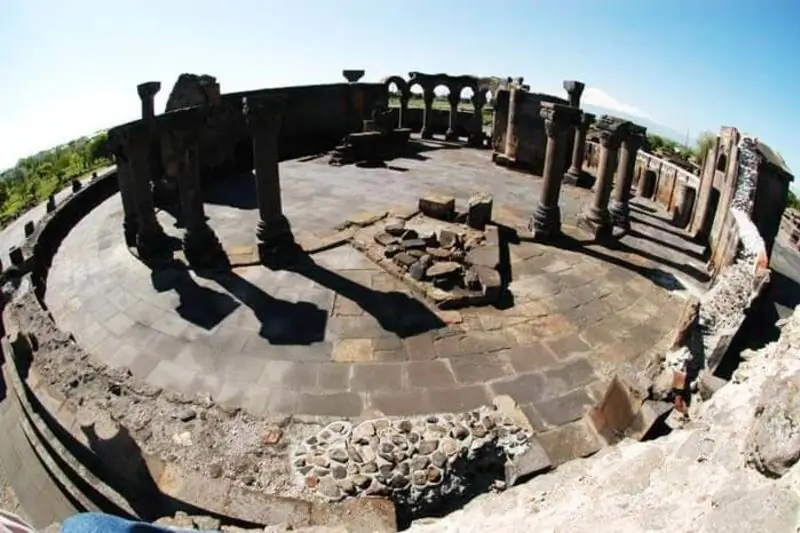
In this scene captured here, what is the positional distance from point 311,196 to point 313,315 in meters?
6.77

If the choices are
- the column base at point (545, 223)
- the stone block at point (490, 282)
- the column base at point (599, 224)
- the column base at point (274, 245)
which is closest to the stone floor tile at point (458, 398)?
the stone block at point (490, 282)

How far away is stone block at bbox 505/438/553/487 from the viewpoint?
5.90 m

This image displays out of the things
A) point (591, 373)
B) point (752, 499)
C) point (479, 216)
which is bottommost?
point (591, 373)

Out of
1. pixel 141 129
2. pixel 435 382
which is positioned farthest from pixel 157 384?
pixel 141 129

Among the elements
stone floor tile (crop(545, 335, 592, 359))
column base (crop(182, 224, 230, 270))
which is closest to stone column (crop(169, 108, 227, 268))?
column base (crop(182, 224, 230, 270))

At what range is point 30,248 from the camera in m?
11.7

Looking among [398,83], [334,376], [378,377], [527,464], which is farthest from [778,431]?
[398,83]

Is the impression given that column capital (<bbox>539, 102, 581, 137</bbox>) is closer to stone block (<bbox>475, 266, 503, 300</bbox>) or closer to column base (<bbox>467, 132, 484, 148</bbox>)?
stone block (<bbox>475, 266, 503, 300</bbox>)

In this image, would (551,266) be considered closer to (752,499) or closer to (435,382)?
(435,382)

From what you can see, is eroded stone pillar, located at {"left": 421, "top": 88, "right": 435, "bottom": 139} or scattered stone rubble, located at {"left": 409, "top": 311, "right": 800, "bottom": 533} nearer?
scattered stone rubble, located at {"left": 409, "top": 311, "right": 800, "bottom": 533}

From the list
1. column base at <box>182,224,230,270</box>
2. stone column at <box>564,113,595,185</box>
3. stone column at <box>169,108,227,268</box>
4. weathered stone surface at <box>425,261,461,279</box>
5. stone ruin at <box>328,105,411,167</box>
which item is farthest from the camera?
stone ruin at <box>328,105,411,167</box>

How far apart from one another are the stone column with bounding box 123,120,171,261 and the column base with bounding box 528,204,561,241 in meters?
8.42

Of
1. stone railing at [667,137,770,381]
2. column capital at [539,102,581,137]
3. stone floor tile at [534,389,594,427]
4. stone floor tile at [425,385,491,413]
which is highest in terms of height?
column capital at [539,102,581,137]

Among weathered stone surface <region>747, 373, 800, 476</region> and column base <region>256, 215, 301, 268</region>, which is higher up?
weathered stone surface <region>747, 373, 800, 476</region>
